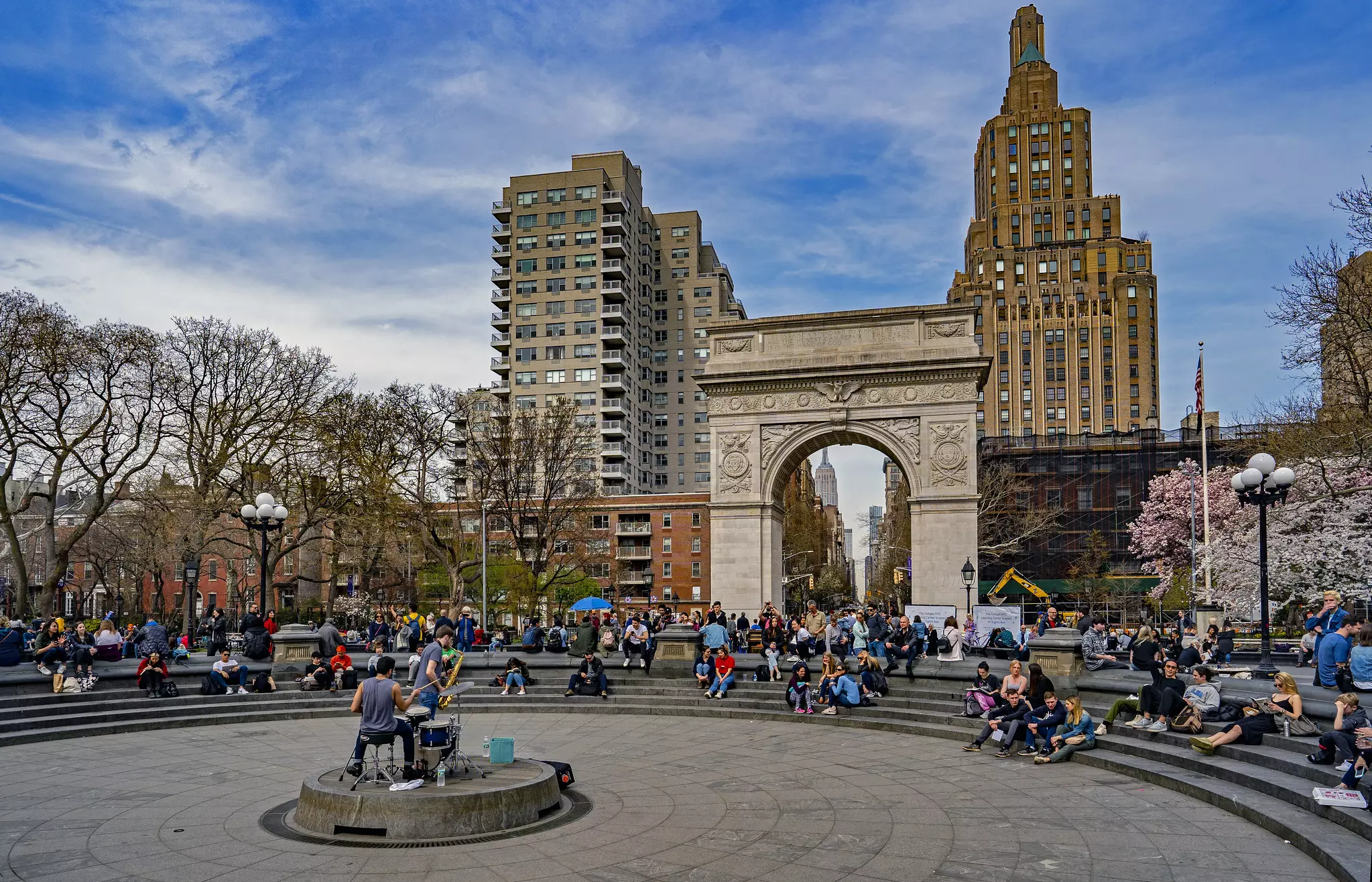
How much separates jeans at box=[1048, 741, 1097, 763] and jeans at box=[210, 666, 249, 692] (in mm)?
16361

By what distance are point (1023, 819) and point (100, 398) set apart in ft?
123

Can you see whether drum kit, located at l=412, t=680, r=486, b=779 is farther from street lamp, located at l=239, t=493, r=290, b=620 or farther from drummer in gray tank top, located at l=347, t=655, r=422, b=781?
street lamp, located at l=239, t=493, r=290, b=620

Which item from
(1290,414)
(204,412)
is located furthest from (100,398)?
(1290,414)

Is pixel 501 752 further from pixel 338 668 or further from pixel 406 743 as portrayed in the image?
pixel 338 668

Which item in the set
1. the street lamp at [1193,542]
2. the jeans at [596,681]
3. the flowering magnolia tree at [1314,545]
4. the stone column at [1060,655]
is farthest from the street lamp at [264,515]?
the flowering magnolia tree at [1314,545]

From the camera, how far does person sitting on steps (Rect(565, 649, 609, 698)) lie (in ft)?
69.9

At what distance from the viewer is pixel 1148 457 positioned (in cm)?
6906

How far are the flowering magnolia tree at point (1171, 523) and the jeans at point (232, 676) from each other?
49292 mm

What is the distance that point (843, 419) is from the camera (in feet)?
114

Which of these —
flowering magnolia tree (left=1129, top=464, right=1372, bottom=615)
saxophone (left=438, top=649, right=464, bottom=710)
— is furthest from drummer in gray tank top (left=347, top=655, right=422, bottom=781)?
flowering magnolia tree (left=1129, top=464, right=1372, bottom=615)

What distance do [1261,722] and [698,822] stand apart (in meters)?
8.07

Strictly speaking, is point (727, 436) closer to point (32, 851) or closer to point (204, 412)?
point (204, 412)

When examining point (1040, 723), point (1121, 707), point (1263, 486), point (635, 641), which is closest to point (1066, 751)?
point (1040, 723)

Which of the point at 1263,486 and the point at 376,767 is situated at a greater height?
the point at 1263,486
